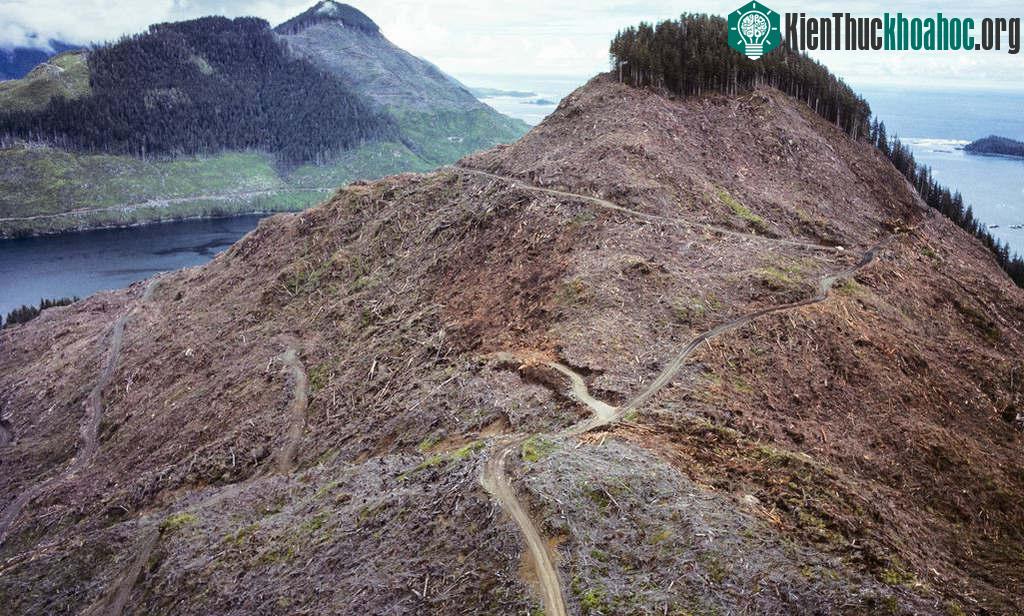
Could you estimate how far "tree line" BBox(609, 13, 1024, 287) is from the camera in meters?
54.7

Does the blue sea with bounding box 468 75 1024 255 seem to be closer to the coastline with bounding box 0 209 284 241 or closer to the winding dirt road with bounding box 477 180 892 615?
the winding dirt road with bounding box 477 180 892 615

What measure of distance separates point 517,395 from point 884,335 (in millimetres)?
17926

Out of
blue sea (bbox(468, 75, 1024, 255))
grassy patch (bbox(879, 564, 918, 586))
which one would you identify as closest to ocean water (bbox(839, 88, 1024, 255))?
blue sea (bbox(468, 75, 1024, 255))

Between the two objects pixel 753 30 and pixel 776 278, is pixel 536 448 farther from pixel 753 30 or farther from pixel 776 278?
pixel 753 30

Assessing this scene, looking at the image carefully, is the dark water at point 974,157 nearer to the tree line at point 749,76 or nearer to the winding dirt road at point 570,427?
the tree line at point 749,76

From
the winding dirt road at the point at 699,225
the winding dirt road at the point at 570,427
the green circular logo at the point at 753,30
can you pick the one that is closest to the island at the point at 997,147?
the green circular logo at the point at 753,30

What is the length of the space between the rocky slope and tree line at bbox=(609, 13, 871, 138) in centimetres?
217

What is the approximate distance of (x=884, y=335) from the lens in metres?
31.7

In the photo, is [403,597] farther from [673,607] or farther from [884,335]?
[884,335]

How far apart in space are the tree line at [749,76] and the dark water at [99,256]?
3749 inches

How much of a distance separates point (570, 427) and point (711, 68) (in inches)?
1640

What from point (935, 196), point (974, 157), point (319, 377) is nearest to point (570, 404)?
point (319, 377)

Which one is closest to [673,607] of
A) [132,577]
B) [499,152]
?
[132,577]

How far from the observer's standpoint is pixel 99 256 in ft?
445
